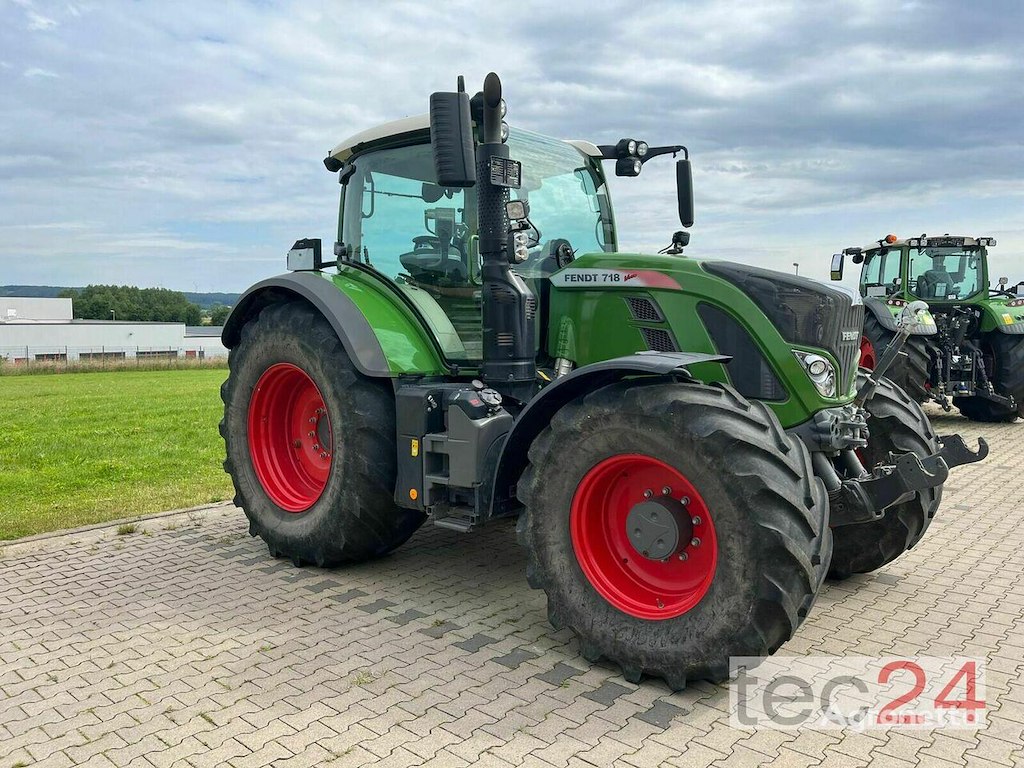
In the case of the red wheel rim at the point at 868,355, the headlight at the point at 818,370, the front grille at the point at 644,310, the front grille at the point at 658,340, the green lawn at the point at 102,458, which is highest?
the front grille at the point at 644,310

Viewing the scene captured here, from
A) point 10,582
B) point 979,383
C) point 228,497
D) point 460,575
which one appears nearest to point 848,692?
point 460,575

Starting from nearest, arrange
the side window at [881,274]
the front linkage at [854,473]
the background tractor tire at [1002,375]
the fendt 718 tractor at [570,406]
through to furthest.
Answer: the fendt 718 tractor at [570,406] < the front linkage at [854,473] < the background tractor tire at [1002,375] < the side window at [881,274]

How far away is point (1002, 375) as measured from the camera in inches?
461

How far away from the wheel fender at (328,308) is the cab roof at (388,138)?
89cm

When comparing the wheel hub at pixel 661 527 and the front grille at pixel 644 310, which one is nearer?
the wheel hub at pixel 661 527

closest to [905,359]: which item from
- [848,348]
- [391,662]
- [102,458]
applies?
[848,348]

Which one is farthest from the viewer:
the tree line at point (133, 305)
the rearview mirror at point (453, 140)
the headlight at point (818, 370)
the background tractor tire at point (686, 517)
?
the tree line at point (133, 305)

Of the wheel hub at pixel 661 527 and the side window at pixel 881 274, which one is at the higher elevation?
the side window at pixel 881 274

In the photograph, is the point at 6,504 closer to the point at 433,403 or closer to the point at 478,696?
the point at 433,403

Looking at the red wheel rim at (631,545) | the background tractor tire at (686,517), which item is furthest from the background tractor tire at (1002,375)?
the red wheel rim at (631,545)

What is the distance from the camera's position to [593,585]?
12.2ft

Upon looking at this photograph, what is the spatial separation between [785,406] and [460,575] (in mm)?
2169

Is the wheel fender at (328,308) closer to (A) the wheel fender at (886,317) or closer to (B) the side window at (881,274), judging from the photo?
(A) the wheel fender at (886,317)

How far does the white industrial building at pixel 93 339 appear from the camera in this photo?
2224 inches
